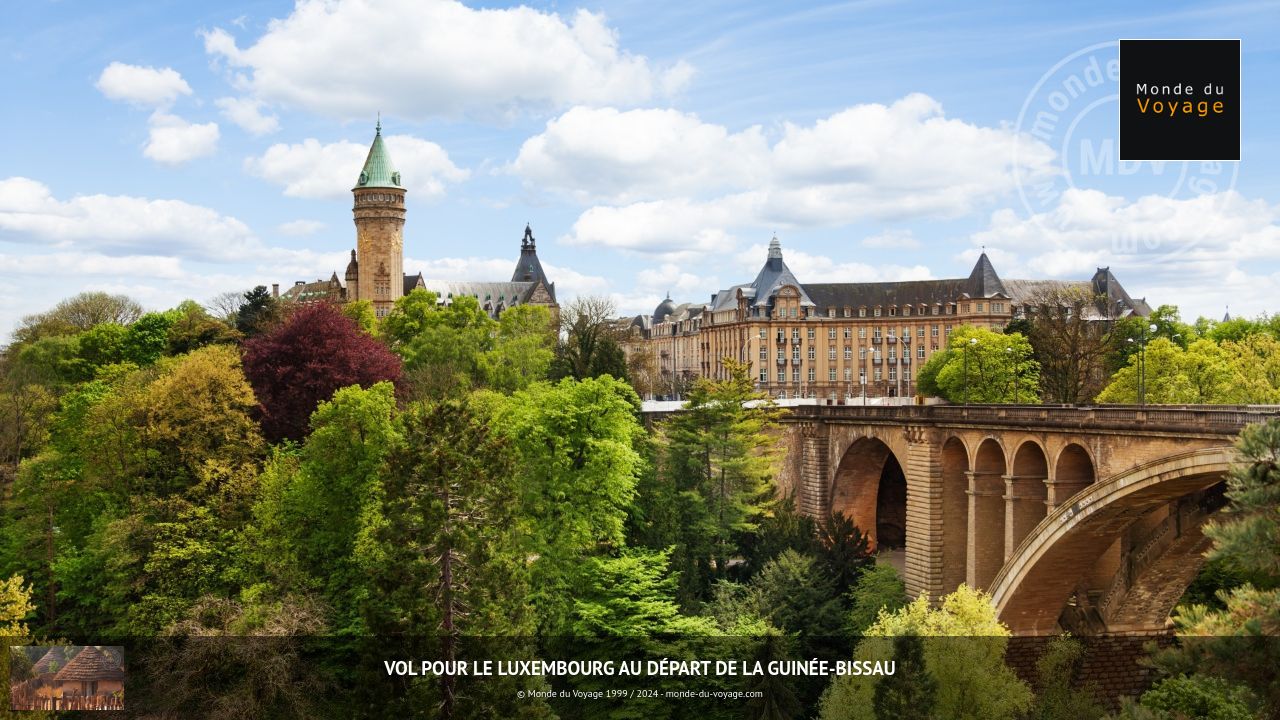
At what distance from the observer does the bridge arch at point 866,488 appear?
50.7 metres

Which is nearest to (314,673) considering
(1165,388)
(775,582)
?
(775,582)

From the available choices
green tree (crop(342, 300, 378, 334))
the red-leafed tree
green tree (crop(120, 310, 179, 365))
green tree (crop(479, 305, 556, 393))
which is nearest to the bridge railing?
green tree (crop(479, 305, 556, 393))

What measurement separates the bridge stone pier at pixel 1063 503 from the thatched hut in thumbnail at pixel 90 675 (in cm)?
2688

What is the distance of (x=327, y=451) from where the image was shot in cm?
3362

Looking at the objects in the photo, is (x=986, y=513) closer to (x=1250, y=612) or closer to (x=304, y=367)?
(x=1250, y=612)

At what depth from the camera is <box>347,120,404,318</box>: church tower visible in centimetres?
10350

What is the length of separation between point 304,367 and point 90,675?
13.4 m

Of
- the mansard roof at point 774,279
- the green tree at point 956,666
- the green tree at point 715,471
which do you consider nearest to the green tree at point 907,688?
the green tree at point 956,666

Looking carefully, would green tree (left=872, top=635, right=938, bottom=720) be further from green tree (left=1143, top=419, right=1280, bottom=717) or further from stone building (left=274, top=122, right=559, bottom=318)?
stone building (left=274, top=122, right=559, bottom=318)

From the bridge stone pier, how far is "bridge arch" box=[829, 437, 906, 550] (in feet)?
13.9

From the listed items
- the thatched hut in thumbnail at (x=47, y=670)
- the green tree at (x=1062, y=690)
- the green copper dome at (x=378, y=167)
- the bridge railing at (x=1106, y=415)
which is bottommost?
the green tree at (x=1062, y=690)

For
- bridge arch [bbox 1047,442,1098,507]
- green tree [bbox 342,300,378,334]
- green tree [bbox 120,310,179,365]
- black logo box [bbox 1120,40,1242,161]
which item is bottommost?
bridge arch [bbox 1047,442,1098,507]

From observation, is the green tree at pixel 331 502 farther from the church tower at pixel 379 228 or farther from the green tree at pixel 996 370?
the church tower at pixel 379 228

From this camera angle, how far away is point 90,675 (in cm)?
3359
